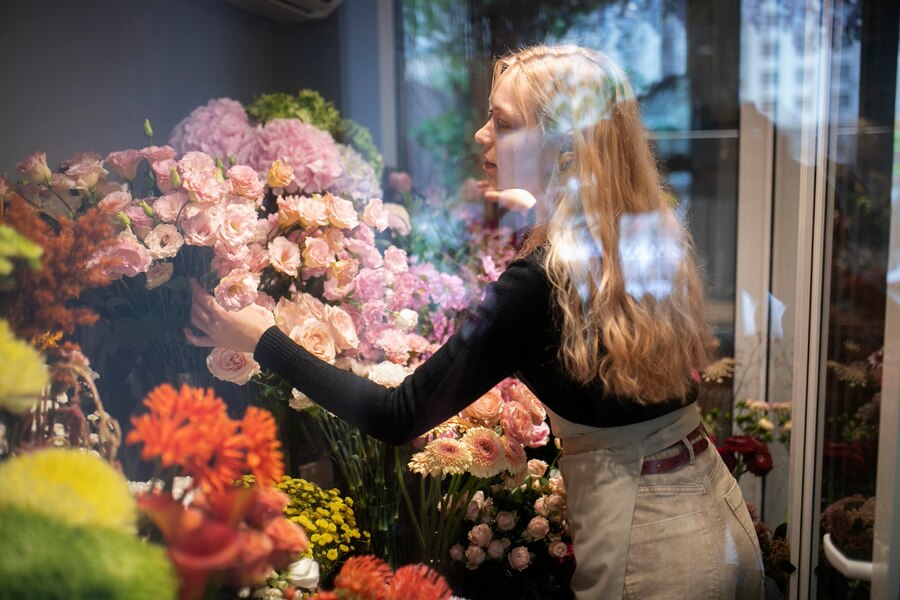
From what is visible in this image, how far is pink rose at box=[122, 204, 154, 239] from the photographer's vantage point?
0.91 m

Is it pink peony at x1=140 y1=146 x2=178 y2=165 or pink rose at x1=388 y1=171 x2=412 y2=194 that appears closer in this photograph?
pink peony at x1=140 y1=146 x2=178 y2=165

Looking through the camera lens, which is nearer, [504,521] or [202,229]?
[202,229]

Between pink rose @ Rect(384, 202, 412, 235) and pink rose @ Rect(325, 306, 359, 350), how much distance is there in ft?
0.90

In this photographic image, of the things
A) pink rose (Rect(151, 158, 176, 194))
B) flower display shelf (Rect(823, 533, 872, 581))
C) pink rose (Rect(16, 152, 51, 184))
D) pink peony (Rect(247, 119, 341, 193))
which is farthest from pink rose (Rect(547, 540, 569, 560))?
pink rose (Rect(16, 152, 51, 184))

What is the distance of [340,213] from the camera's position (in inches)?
44.6

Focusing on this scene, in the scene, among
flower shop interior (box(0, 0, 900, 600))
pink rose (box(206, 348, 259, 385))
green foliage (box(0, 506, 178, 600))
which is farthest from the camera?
pink rose (box(206, 348, 259, 385))

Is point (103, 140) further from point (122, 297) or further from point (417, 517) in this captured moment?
point (417, 517)

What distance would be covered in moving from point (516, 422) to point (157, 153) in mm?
645

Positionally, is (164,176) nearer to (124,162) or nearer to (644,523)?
(124,162)

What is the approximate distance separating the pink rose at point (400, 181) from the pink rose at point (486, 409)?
0.49 m

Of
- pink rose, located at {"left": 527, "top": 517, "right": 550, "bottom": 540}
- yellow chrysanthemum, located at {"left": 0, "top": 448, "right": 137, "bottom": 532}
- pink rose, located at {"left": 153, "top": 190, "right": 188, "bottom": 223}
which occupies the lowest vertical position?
pink rose, located at {"left": 527, "top": 517, "right": 550, "bottom": 540}

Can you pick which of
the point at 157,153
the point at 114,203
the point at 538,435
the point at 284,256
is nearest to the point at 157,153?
the point at 157,153

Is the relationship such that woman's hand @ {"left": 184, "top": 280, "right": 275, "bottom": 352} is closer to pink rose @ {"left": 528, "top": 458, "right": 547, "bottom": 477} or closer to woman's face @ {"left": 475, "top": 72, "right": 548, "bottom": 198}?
woman's face @ {"left": 475, "top": 72, "right": 548, "bottom": 198}

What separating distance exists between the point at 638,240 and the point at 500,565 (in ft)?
1.85
